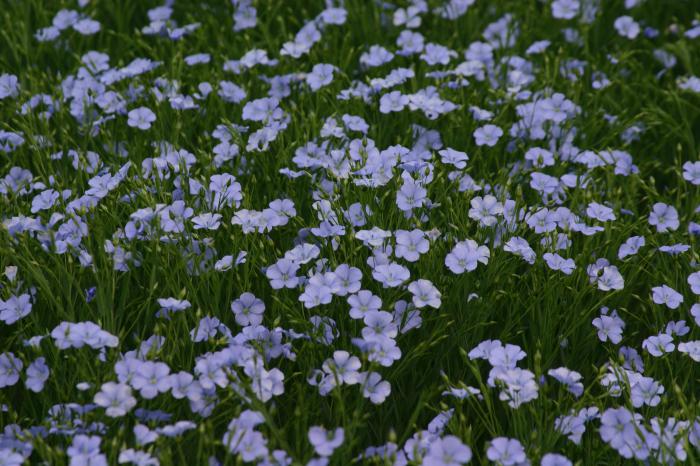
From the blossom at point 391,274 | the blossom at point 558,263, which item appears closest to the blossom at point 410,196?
the blossom at point 391,274

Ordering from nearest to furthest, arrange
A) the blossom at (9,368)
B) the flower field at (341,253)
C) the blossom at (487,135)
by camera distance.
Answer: the flower field at (341,253), the blossom at (9,368), the blossom at (487,135)

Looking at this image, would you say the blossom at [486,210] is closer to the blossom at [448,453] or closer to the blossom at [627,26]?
the blossom at [448,453]

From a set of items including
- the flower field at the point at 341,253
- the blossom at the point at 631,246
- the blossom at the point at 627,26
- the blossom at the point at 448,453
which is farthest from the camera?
the blossom at the point at 627,26

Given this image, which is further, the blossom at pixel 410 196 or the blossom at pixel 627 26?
the blossom at pixel 627 26

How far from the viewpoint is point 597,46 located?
207 inches

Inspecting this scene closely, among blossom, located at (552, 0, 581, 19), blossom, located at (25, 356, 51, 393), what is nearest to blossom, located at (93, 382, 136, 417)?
blossom, located at (25, 356, 51, 393)

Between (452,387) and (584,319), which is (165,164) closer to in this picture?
(452,387)

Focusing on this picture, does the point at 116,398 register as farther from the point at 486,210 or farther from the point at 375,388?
the point at 486,210

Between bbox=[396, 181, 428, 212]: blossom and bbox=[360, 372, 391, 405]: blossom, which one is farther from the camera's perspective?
bbox=[396, 181, 428, 212]: blossom

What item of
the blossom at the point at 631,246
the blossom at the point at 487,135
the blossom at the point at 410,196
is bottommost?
the blossom at the point at 631,246

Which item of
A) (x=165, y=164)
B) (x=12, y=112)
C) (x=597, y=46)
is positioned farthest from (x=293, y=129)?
(x=597, y=46)

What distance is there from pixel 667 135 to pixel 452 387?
6.98 ft

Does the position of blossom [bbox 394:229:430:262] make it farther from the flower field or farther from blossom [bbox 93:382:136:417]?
blossom [bbox 93:382:136:417]

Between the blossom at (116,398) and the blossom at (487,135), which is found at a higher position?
the blossom at (116,398)
